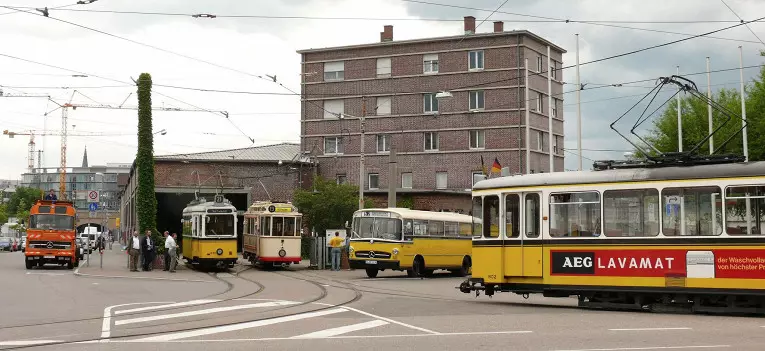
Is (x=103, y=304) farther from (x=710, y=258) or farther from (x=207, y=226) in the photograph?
(x=207, y=226)

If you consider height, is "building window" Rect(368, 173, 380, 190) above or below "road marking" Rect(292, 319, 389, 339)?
above

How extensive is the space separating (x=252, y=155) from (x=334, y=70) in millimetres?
7867

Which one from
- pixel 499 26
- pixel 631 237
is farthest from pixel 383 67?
pixel 631 237

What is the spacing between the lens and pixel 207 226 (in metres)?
36.3

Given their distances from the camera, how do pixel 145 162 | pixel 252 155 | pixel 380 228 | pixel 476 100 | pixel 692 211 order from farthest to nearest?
pixel 252 155 < pixel 476 100 < pixel 145 162 < pixel 380 228 < pixel 692 211

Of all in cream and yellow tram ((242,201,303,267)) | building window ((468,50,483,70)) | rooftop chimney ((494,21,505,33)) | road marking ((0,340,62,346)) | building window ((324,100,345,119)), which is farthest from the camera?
building window ((324,100,345,119))

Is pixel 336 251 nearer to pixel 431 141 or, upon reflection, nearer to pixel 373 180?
pixel 431 141

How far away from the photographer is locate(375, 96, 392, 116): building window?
191ft

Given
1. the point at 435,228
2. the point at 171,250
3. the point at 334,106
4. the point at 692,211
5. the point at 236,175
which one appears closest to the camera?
the point at 692,211

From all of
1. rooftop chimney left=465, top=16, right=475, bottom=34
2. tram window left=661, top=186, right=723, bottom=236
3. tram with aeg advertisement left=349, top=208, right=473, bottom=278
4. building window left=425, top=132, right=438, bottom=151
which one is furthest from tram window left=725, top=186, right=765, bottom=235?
rooftop chimney left=465, top=16, right=475, bottom=34

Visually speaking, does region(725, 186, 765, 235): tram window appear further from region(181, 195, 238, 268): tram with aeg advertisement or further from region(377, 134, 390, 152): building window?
region(377, 134, 390, 152): building window

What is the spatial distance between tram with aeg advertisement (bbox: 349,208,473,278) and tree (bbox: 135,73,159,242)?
32.3 ft

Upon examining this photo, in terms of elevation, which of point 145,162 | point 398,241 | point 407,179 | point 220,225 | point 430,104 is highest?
point 430,104

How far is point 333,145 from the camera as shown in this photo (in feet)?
198
